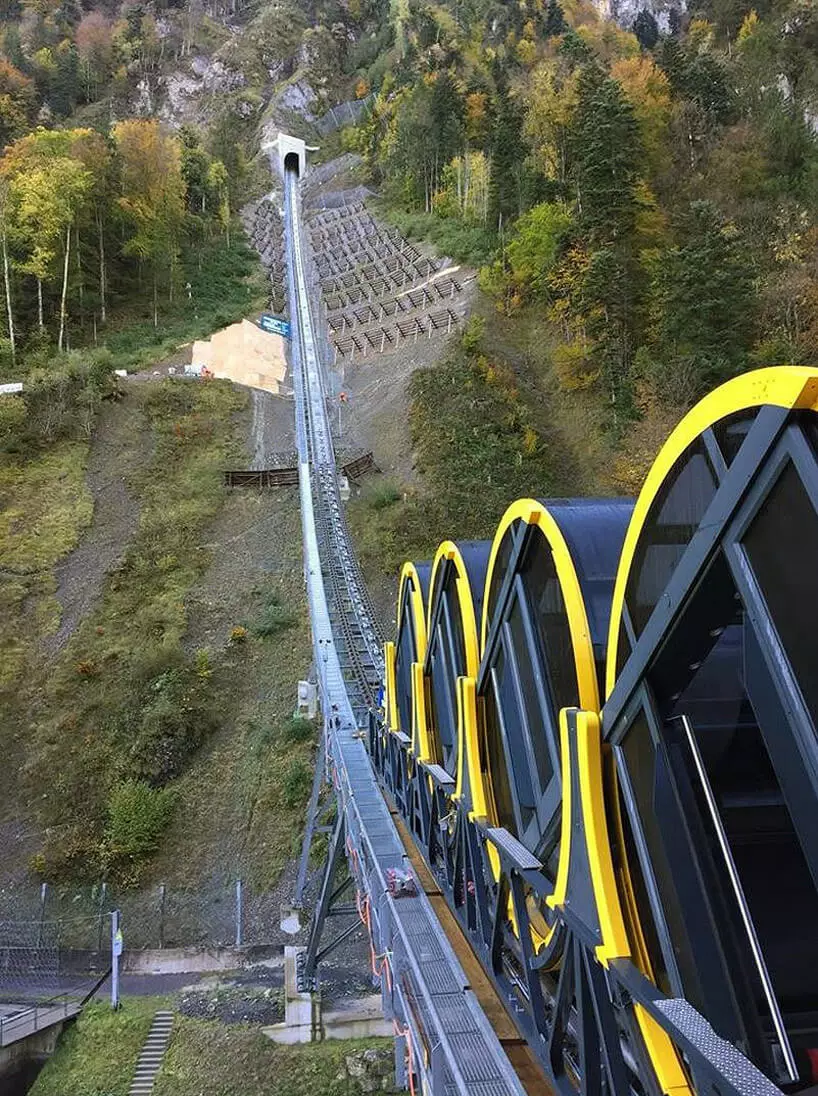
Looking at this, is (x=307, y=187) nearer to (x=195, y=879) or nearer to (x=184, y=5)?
(x=184, y=5)

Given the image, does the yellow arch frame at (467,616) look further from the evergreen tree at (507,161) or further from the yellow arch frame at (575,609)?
the evergreen tree at (507,161)

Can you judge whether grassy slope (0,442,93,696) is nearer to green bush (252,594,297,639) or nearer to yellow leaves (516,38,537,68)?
green bush (252,594,297,639)

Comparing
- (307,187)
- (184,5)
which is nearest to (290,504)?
(307,187)

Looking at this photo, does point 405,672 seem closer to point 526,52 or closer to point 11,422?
point 11,422

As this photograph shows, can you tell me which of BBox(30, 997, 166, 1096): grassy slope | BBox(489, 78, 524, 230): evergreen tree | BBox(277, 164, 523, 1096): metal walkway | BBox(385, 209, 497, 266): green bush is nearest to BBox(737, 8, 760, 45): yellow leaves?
BBox(489, 78, 524, 230): evergreen tree

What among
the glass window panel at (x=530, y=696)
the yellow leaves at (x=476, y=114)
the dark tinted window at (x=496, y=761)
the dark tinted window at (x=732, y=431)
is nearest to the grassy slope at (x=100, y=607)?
the dark tinted window at (x=496, y=761)

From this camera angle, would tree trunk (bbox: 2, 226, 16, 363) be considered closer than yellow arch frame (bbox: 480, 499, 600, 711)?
No

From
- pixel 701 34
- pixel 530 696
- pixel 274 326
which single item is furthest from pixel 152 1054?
pixel 701 34
